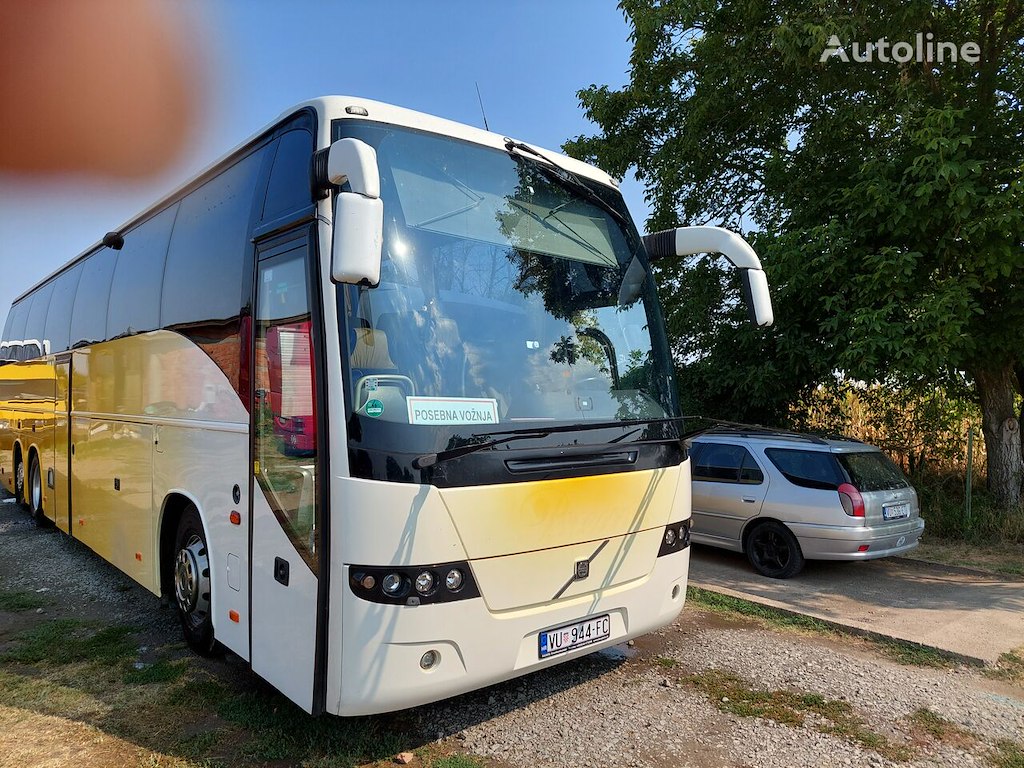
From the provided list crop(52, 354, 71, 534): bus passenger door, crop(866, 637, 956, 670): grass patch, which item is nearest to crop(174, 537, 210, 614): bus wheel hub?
crop(52, 354, 71, 534): bus passenger door

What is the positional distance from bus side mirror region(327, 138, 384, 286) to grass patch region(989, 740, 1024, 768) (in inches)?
162

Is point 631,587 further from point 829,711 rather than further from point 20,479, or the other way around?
point 20,479

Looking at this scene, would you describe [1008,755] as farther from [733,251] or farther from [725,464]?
[725,464]

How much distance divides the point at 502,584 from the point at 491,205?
2127 millimetres

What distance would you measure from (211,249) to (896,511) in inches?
301

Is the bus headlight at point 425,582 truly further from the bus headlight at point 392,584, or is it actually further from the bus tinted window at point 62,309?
the bus tinted window at point 62,309

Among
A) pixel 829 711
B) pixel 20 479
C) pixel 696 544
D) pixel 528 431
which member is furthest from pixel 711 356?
pixel 20 479

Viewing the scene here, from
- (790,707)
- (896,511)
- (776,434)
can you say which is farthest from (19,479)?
(896,511)

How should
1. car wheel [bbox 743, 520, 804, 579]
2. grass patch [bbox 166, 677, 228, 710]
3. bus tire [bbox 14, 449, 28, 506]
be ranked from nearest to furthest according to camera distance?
Result: grass patch [bbox 166, 677, 228, 710] < car wheel [bbox 743, 520, 804, 579] < bus tire [bbox 14, 449, 28, 506]

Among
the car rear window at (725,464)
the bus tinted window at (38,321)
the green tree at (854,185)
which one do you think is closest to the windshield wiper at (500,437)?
the car rear window at (725,464)

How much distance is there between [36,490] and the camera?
974 cm

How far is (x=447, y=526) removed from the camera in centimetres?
346

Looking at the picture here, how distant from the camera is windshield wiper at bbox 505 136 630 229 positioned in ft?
14.7

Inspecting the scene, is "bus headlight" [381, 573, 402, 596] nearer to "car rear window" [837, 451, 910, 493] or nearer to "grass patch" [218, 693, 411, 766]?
"grass patch" [218, 693, 411, 766]
